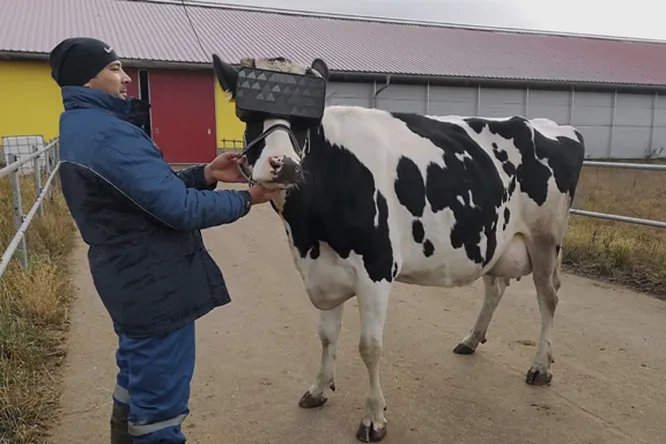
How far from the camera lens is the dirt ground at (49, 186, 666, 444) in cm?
326

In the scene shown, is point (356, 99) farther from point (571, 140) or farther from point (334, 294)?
point (334, 294)

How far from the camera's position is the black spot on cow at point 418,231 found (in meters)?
3.41

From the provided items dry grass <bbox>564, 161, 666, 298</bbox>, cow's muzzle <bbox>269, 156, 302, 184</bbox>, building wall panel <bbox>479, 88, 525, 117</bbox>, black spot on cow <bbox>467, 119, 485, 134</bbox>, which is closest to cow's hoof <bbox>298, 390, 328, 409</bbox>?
cow's muzzle <bbox>269, 156, 302, 184</bbox>

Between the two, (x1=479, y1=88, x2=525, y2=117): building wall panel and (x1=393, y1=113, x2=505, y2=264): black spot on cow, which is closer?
(x1=393, y1=113, x2=505, y2=264): black spot on cow

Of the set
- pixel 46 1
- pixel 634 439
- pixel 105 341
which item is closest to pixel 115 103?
pixel 105 341

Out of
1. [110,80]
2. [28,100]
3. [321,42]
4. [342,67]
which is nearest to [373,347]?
[110,80]

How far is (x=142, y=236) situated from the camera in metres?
2.20

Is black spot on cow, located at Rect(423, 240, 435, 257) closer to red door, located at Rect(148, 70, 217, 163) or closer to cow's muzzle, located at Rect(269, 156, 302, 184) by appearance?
cow's muzzle, located at Rect(269, 156, 302, 184)

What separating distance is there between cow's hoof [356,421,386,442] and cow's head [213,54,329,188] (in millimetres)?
1486

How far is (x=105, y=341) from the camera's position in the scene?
443cm

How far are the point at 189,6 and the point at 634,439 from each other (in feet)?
83.7

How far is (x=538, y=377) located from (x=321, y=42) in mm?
21372

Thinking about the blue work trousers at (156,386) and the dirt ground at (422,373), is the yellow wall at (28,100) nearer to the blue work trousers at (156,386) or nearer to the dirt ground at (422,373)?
the dirt ground at (422,373)

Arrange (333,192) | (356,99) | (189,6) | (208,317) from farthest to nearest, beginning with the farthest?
(189,6), (356,99), (208,317), (333,192)
